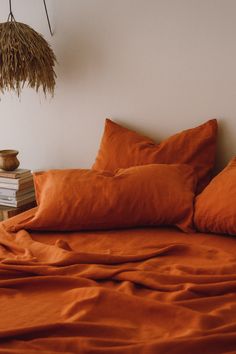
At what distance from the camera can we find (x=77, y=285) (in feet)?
4.28

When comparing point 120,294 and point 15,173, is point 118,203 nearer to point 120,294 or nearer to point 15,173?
point 120,294

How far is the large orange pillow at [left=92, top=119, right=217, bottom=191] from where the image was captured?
2006mm

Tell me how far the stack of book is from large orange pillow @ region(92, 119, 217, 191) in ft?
1.51

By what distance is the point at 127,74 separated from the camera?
2195 millimetres

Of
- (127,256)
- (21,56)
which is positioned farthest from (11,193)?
(127,256)

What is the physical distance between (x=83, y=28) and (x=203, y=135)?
2.86 ft

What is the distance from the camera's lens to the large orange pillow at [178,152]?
6.58ft

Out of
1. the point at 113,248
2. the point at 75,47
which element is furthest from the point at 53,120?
the point at 113,248

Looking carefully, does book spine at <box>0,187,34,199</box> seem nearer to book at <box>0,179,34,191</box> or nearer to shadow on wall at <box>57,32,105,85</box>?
Answer: book at <box>0,179,34,191</box>

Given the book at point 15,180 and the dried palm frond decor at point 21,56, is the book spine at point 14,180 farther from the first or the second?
the dried palm frond decor at point 21,56

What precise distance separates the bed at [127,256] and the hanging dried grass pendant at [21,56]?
1.52 feet

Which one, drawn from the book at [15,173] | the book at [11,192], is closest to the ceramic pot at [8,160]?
the book at [15,173]

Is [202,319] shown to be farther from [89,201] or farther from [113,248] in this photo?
[89,201]

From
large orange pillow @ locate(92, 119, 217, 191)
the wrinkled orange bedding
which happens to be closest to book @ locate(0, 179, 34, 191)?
large orange pillow @ locate(92, 119, 217, 191)
